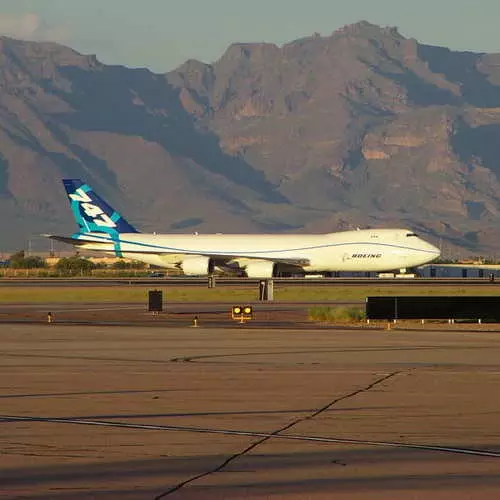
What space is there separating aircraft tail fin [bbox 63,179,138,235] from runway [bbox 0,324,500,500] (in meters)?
80.7

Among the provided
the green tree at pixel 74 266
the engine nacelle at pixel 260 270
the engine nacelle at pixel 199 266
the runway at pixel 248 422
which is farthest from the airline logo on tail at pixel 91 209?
the runway at pixel 248 422

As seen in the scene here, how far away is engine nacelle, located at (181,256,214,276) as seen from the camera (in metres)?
105

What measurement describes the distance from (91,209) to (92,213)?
486 millimetres

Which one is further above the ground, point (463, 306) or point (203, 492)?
point (463, 306)

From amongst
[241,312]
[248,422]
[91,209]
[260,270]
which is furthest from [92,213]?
[248,422]

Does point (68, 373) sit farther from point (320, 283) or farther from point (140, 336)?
point (320, 283)

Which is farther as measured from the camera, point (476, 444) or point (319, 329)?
point (319, 329)

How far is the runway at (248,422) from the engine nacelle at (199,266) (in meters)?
66.9

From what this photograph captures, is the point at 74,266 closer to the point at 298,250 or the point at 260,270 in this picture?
the point at 298,250

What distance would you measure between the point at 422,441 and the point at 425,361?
14.7 m

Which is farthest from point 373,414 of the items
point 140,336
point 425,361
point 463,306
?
point 463,306

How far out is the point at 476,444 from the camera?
19188 millimetres

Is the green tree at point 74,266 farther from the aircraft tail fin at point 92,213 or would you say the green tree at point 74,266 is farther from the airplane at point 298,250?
the airplane at point 298,250

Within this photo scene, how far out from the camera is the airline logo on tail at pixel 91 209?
11888 centimetres
